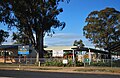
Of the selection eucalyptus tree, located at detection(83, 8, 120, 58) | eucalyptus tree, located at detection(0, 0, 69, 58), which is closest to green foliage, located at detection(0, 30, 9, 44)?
eucalyptus tree, located at detection(0, 0, 69, 58)

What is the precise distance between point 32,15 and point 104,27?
27553 mm

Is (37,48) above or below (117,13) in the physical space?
below

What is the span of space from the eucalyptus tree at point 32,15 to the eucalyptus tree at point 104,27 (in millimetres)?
21393

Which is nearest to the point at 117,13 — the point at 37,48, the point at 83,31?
the point at 83,31

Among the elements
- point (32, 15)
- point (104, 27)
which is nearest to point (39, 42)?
point (32, 15)

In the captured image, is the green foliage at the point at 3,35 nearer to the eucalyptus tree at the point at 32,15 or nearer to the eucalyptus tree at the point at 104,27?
the eucalyptus tree at the point at 32,15

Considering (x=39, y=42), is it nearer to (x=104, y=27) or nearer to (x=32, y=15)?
(x=32, y=15)

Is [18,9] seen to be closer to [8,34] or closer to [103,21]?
[8,34]

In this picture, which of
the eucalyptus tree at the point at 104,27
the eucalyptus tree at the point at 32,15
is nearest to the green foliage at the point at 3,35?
the eucalyptus tree at the point at 32,15

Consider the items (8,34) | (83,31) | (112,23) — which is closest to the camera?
(8,34)

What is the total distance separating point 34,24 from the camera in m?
53.5

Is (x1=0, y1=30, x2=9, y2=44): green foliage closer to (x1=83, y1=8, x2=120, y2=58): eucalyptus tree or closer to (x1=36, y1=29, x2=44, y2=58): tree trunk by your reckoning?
(x1=36, y1=29, x2=44, y2=58): tree trunk

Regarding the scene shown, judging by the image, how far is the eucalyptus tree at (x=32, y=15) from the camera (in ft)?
167

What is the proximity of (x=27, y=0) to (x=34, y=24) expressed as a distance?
5.05 metres
